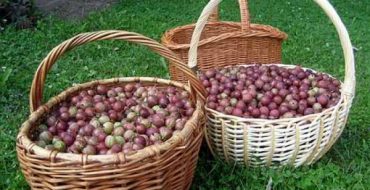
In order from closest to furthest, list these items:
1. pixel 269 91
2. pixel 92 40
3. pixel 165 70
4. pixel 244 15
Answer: pixel 92 40, pixel 269 91, pixel 244 15, pixel 165 70

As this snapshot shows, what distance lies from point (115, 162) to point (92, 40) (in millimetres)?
492

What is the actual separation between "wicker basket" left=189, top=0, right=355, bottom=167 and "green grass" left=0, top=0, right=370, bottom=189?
0.23 ft

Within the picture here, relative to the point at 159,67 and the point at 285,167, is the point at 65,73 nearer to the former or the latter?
the point at 159,67

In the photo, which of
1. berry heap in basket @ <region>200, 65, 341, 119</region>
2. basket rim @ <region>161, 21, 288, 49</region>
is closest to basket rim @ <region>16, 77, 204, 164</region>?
berry heap in basket @ <region>200, 65, 341, 119</region>

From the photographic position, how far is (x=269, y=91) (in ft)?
9.37

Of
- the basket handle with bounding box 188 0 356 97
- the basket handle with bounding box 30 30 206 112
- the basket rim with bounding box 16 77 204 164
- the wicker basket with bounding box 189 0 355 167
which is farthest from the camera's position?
the basket handle with bounding box 188 0 356 97

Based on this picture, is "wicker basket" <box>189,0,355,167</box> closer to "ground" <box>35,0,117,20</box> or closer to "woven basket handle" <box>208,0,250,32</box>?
"woven basket handle" <box>208,0,250,32</box>

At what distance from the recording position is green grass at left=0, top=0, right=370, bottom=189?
2.67 metres

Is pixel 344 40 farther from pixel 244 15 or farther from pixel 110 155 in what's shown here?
pixel 110 155

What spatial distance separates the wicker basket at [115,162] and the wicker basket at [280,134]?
0.26 metres

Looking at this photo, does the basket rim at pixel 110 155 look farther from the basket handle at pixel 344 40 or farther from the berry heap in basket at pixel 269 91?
the basket handle at pixel 344 40

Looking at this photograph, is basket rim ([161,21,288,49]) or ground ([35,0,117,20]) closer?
basket rim ([161,21,288,49])

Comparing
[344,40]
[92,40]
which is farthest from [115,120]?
[344,40]

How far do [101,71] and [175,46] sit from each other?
0.90 m
